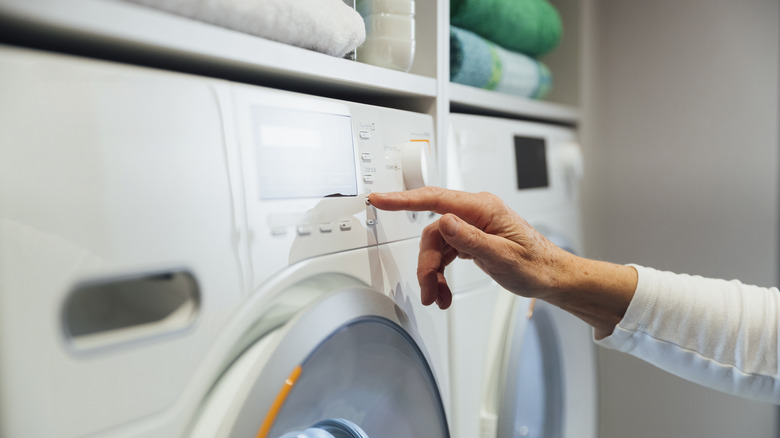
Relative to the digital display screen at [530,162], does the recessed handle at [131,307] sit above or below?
below

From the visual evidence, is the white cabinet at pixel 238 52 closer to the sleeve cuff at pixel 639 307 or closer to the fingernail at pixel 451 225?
the fingernail at pixel 451 225

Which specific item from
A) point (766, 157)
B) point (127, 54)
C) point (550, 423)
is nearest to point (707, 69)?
point (766, 157)

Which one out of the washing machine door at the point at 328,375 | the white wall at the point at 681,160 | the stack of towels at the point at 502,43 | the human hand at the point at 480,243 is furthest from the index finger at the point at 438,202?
the white wall at the point at 681,160

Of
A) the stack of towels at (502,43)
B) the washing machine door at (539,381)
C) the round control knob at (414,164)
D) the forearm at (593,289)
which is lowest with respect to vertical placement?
the washing machine door at (539,381)

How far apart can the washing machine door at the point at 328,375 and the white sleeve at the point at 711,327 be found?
0.33 metres

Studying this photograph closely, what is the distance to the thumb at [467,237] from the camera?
1.92ft

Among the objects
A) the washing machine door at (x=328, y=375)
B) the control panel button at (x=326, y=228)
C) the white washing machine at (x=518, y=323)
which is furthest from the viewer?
the white washing machine at (x=518, y=323)

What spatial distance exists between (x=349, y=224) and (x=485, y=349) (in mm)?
437

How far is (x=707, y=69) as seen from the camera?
1.34 meters

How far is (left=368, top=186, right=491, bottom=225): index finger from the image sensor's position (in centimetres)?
60

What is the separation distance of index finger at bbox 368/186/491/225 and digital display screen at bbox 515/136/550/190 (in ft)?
1.24

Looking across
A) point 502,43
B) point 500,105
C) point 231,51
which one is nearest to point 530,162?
point 500,105

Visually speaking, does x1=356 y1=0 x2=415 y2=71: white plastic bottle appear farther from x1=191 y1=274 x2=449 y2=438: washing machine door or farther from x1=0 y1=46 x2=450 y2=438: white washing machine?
x1=191 y1=274 x2=449 y2=438: washing machine door

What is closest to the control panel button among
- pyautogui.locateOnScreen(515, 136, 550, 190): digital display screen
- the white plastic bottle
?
the white plastic bottle
